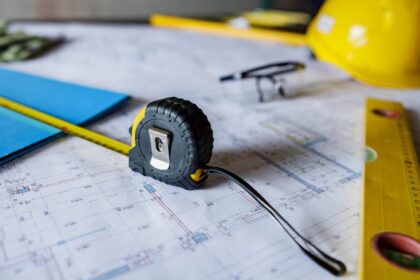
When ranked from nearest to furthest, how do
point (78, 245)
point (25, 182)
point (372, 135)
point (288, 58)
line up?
point (78, 245)
point (25, 182)
point (372, 135)
point (288, 58)

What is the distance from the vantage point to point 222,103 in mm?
752

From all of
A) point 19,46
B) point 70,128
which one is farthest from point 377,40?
point 19,46

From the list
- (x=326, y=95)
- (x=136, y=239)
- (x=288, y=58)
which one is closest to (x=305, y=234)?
(x=136, y=239)

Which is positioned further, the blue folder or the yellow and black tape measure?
the blue folder

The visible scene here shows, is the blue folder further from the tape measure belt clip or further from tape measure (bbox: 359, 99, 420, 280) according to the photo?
tape measure (bbox: 359, 99, 420, 280)

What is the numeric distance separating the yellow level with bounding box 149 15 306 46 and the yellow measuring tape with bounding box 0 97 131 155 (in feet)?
2.95

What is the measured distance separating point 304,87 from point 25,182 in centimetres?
63

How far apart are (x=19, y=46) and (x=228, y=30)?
0.70m

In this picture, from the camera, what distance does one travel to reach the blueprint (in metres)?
0.34

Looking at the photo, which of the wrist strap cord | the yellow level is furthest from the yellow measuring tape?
the yellow level

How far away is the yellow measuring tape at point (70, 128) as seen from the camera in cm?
53

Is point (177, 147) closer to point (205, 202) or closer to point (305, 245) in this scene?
point (205, 202)

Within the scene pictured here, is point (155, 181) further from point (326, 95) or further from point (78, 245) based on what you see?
point (326, 95)

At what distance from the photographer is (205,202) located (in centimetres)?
43
